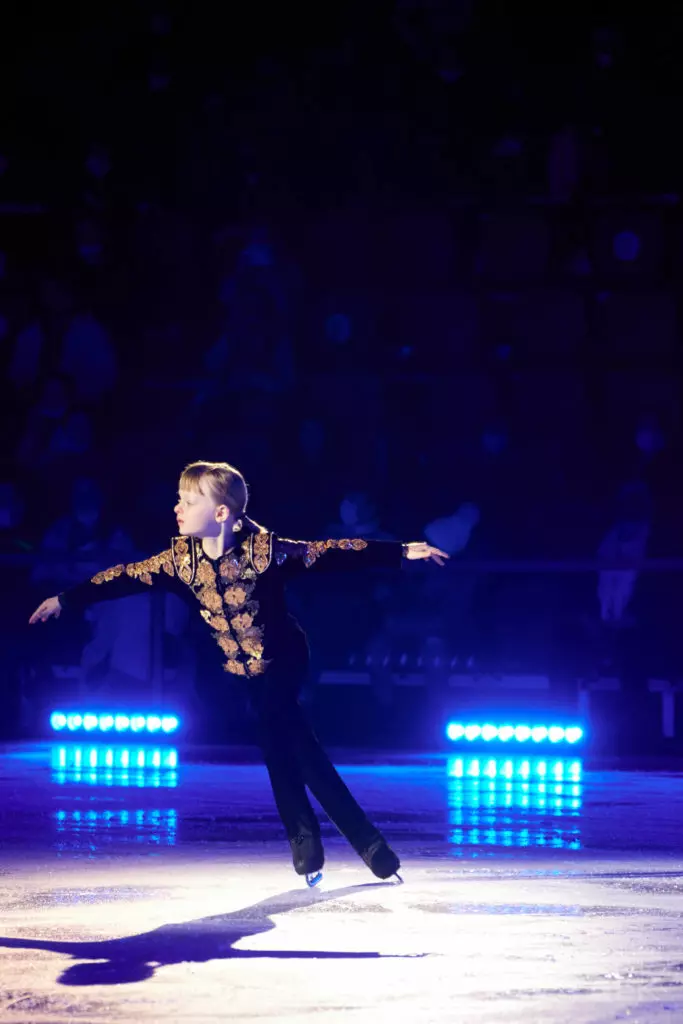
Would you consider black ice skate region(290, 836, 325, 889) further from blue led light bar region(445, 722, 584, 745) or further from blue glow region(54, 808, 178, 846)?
blue led light bar region(445, 722, 584, 745)

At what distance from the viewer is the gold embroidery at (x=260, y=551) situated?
443 cm

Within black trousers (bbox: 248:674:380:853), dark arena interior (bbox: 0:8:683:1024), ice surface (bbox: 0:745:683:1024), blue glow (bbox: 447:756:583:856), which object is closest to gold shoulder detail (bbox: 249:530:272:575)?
black trousers (bbox: 248:674:380:853)

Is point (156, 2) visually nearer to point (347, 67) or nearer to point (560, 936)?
point (347, 67)

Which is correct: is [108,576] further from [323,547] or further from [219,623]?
[323,547]

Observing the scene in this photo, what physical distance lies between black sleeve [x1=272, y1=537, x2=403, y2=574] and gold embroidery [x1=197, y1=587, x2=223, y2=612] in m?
0.19

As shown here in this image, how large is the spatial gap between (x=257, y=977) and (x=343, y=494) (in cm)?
727

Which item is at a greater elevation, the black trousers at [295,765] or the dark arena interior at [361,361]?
the dark arena interior at [361,361]

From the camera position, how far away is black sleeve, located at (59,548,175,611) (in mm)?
4492

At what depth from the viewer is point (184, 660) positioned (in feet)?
35.4

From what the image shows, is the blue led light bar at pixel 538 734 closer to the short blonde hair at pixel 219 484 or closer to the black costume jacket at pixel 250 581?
the black costume jacket at pixel 250 581

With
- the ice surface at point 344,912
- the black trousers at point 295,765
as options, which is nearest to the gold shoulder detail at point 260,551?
the black trousers at point 295,765

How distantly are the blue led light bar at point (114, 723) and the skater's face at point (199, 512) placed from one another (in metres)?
6.41

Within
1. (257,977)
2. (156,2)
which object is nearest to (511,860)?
(257,977)

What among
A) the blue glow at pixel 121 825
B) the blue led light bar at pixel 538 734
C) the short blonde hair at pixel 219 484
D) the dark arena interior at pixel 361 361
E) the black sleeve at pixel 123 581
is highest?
the dark arena interior at pixel 361 361
